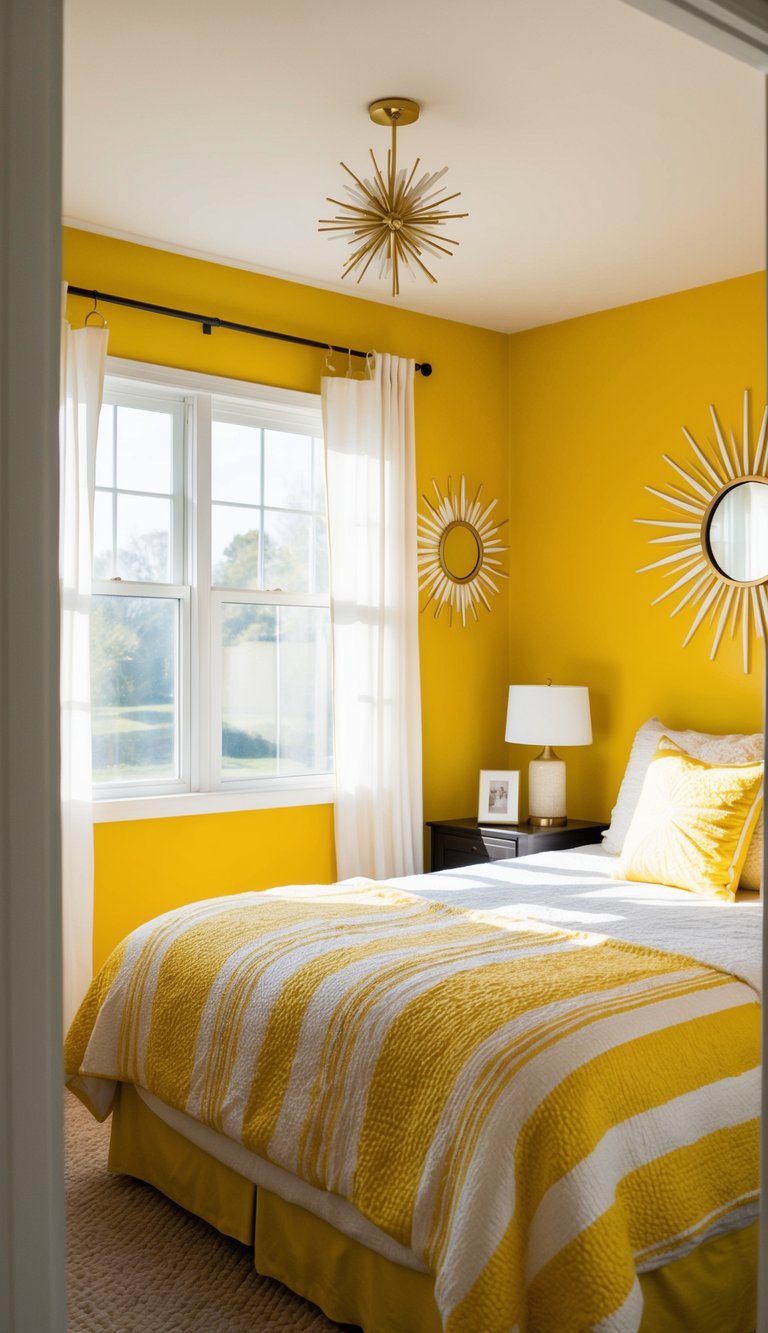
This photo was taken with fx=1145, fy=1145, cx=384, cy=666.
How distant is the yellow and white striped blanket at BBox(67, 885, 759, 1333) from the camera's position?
1919mm

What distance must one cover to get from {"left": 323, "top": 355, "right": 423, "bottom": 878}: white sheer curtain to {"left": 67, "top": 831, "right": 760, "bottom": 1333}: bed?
1.40 meters

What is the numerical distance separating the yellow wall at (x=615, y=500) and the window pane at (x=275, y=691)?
3.58 feet

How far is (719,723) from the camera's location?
14.4ft

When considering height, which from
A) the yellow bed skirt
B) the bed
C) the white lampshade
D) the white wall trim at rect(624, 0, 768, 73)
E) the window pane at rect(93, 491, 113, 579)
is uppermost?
the white wall trim at rect(624, 0, 768, 73)

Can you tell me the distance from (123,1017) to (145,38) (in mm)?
2404

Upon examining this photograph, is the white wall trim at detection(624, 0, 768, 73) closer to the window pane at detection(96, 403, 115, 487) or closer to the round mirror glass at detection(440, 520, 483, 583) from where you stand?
the window pane at detection(96, 403, 115, 487)

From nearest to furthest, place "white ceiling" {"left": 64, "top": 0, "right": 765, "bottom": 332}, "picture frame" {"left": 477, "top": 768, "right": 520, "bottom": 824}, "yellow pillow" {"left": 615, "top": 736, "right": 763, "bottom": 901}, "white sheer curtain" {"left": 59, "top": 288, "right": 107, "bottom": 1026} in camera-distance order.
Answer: "white ceiling" {"left": 64, "top": 0, "right": 765, "bottom": 332}
"yellow pillow" {"left": 615, "top": 736, "right": 763, "bottom": 901}
"white sheer curtain" {"left": 59, "top": 288, "right": 107, "bottom": 1026}
"picture frame" {"left": 477, "top": 768, "right": 520, "bottom": 824}

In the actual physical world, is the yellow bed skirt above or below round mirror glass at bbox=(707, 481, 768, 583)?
below

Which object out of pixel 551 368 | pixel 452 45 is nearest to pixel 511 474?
pixel 551 368

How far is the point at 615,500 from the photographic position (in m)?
4.77

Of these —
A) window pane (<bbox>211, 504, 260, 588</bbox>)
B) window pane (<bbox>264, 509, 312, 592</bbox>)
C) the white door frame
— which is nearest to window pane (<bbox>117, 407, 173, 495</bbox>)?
window pane (<bbox>211, 504, 260, 588</bbox>)

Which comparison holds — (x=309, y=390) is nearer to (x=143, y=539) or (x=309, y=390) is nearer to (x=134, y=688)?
(x=143, y=539)

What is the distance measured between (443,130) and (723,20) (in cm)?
185

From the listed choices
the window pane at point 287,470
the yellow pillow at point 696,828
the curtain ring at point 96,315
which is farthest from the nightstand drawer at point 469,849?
the curtain ring at point 96,315
